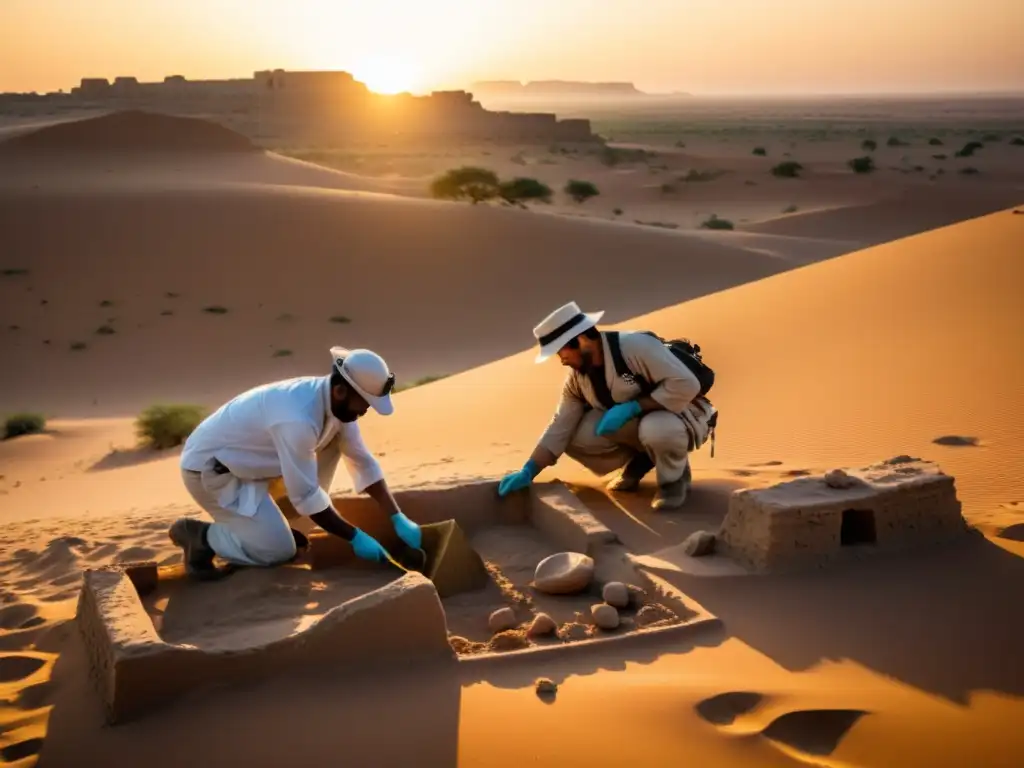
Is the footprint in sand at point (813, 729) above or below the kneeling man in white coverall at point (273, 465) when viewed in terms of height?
below

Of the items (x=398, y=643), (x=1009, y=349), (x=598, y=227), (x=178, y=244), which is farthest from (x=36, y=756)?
(x=598, y=227)

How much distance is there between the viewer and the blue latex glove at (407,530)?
5.46 meters

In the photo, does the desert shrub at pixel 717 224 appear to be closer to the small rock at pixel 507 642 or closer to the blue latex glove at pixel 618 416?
the blue latex glove at pixel 618 416

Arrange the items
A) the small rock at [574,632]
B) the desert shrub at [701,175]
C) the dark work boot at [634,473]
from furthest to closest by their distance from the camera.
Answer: the desert shrub at [701,175] → the dark work boot at [634,473] → the small rock at [574,632]

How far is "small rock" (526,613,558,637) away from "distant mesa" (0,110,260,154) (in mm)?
36907

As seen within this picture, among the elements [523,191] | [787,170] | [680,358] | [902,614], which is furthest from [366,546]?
[787,170]

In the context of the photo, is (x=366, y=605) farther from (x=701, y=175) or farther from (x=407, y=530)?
(x=701, y=175)

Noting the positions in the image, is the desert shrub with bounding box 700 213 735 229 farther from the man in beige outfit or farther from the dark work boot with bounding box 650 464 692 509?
the dark work boot with bounding box 650 464 692 509

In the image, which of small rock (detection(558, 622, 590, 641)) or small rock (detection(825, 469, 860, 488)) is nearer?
small rock (detection(558, 622, 590, 641))

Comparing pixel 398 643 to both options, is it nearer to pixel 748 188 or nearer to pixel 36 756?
pixel 36 756

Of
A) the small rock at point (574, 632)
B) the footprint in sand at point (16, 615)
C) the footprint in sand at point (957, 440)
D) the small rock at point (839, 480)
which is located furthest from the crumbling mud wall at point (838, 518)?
the footprint in sand at point (16, 615)

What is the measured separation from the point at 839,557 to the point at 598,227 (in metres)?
22.4

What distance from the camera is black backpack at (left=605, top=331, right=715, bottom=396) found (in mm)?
6148

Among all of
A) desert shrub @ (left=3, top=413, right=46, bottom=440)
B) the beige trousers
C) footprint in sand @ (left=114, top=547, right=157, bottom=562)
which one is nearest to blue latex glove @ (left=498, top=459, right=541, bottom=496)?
the beige trousers
